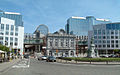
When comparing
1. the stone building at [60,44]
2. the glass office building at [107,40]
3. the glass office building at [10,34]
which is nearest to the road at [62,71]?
the glass office building at [10,34]

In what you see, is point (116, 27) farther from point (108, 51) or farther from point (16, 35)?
point (16, 35)

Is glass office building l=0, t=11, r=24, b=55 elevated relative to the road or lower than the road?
elevated

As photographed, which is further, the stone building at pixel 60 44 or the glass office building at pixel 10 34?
the stone building at pixel 60 44

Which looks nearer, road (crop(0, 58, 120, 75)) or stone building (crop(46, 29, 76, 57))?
road (crop(0, 58, 120, 75))

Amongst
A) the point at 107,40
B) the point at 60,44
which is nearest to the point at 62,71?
the point at 60,44

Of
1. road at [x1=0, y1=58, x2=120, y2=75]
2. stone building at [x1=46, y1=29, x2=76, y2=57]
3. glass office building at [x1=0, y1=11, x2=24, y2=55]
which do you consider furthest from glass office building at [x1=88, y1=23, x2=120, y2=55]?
road at [x1=0, y1=58, x2=120, y2=75]

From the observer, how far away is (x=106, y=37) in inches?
4090

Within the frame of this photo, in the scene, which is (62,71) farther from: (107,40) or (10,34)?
(107,40)

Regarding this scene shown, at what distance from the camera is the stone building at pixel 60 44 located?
9906cm

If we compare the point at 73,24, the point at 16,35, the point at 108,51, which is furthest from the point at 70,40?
the point at 73,24

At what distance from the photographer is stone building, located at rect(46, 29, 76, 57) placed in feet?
325

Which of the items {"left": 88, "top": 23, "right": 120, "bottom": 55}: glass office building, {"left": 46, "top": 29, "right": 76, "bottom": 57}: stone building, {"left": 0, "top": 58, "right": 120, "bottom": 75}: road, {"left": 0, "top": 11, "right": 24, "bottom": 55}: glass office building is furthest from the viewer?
{"left": 88, "top": 23, "right": 120, "bottom": 55}: glass office building

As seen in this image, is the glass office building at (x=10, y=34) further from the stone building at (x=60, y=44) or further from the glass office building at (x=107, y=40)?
the glass office building at (x=107, y=40)

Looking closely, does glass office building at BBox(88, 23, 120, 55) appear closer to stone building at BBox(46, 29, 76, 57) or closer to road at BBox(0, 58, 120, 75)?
stone building at BBox(46, 29, 76, 57)
